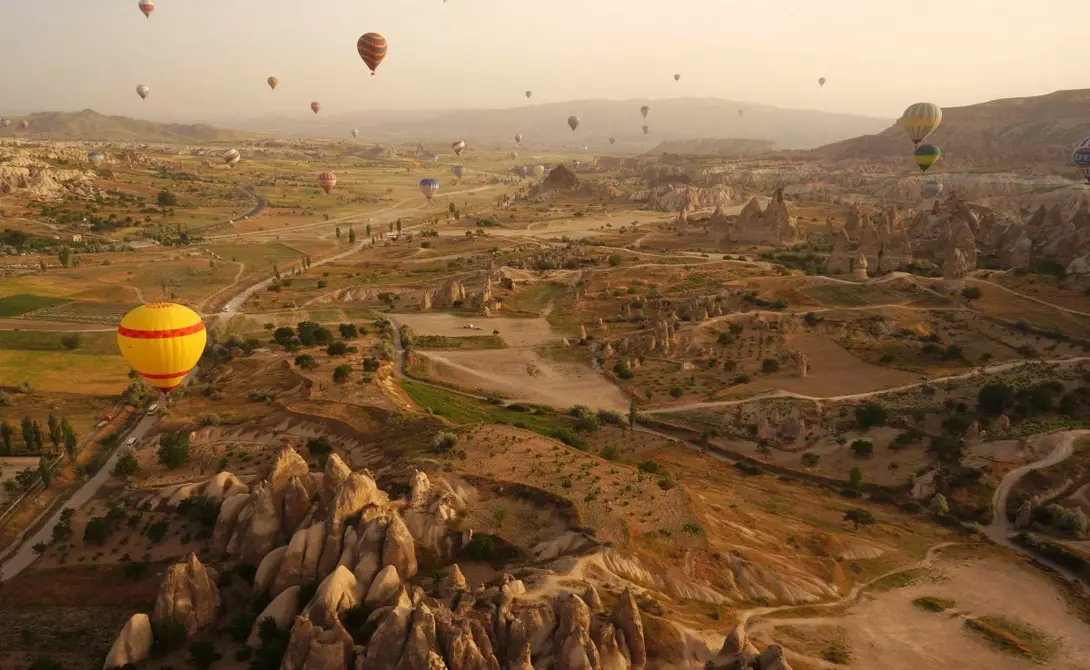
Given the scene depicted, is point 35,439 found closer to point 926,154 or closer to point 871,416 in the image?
point 871,416

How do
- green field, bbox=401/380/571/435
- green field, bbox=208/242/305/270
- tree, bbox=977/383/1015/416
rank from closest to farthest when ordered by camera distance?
green field, bbox=401/380/571/435, tree, bbox=977/383/1015/416, green field, bbox=208/242/305/270

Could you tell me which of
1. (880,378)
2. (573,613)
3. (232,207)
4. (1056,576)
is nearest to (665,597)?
(573,613)

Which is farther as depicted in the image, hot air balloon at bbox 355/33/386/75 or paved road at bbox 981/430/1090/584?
hot air balloon at bbox 355/33/386/75

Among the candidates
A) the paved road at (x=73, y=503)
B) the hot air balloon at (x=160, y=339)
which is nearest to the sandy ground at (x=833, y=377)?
the hot air balloon at (x=160, y=339)

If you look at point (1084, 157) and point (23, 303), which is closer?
point (23, 303)

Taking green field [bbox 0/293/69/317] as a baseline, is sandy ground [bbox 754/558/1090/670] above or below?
below

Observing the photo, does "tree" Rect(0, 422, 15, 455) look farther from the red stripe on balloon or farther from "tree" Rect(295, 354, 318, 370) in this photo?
"tree" Rect(295, 354, 318, 370)

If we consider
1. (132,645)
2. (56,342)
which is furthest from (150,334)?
(56,342)

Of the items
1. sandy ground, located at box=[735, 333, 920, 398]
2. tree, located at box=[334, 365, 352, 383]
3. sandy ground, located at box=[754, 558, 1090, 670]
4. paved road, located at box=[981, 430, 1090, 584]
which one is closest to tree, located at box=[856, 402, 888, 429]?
sandy ground, located at box=[735, 333, 920, 398]
